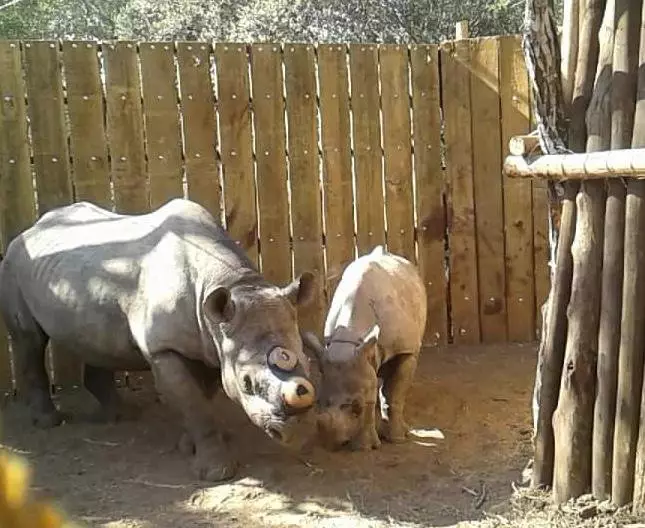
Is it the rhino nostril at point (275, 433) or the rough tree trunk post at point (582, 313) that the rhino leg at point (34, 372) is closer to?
the rhino nostril at point (275, 433)

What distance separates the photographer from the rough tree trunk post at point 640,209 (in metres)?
3.22

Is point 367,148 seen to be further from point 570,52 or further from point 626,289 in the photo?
point 626,289

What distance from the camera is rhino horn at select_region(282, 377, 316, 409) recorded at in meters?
3.74

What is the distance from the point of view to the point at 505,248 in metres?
6.36

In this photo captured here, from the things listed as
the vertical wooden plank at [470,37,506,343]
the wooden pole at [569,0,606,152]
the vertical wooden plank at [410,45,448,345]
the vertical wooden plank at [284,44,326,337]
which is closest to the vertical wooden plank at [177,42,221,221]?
the vertical wooden plank at [284,44,326,337]

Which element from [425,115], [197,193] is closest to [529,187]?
[425,115]

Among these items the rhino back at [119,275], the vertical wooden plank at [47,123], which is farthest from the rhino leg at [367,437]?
the vertical wooden plank at [47,123]

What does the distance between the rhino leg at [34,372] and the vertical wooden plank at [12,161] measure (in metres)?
0.35

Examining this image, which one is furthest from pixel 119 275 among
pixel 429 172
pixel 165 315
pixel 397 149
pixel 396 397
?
pixel 429 172

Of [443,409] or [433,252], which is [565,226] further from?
[433,252]

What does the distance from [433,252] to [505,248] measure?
53 cm

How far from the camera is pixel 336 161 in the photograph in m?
6.05

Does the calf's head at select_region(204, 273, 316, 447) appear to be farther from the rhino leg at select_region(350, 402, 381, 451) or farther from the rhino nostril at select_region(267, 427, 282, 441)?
the rhino leg at select_region(350, 402, 381, 451)

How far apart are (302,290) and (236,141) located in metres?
1.85
